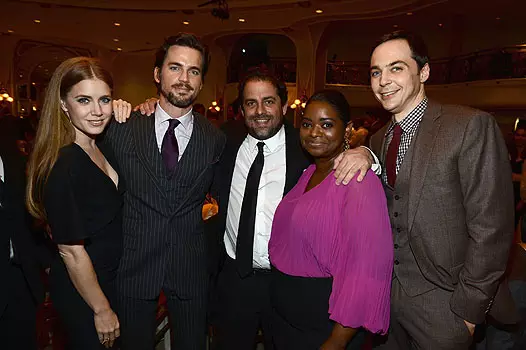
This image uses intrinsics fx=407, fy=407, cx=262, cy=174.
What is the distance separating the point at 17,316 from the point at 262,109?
171cm

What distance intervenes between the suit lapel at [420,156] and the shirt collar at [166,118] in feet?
3.88

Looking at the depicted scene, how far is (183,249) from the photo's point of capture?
2.12 m

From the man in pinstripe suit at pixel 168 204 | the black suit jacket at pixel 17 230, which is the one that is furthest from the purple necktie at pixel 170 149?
the black suit jacket at pixel 17 230

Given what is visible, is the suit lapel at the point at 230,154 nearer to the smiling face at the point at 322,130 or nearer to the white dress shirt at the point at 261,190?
the white dress shirt at the point at 261,190

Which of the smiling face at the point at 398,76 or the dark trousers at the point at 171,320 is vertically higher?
the smiling face at the point at 398,76

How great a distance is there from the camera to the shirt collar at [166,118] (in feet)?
7.20

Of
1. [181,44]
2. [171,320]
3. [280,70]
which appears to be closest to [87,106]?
[181,44]

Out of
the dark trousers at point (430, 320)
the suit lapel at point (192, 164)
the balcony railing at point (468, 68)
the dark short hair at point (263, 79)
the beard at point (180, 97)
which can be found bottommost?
the dark trousers at point (430, 320)

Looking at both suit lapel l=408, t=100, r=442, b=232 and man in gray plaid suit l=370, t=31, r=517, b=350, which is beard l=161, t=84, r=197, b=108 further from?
suit lapel l=408, t=100, r=442, b=232

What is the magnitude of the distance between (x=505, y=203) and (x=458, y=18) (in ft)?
49.1

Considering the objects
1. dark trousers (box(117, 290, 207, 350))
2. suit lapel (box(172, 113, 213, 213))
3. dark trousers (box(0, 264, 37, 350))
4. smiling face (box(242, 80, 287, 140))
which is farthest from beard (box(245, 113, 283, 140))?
dark trousers (box(0, 264, 37, 350))

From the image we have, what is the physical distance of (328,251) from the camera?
1.70 metres

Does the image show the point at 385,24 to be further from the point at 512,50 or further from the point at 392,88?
the point at 392,88

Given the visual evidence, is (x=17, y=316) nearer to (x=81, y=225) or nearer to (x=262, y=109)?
(x=81, y=225)
